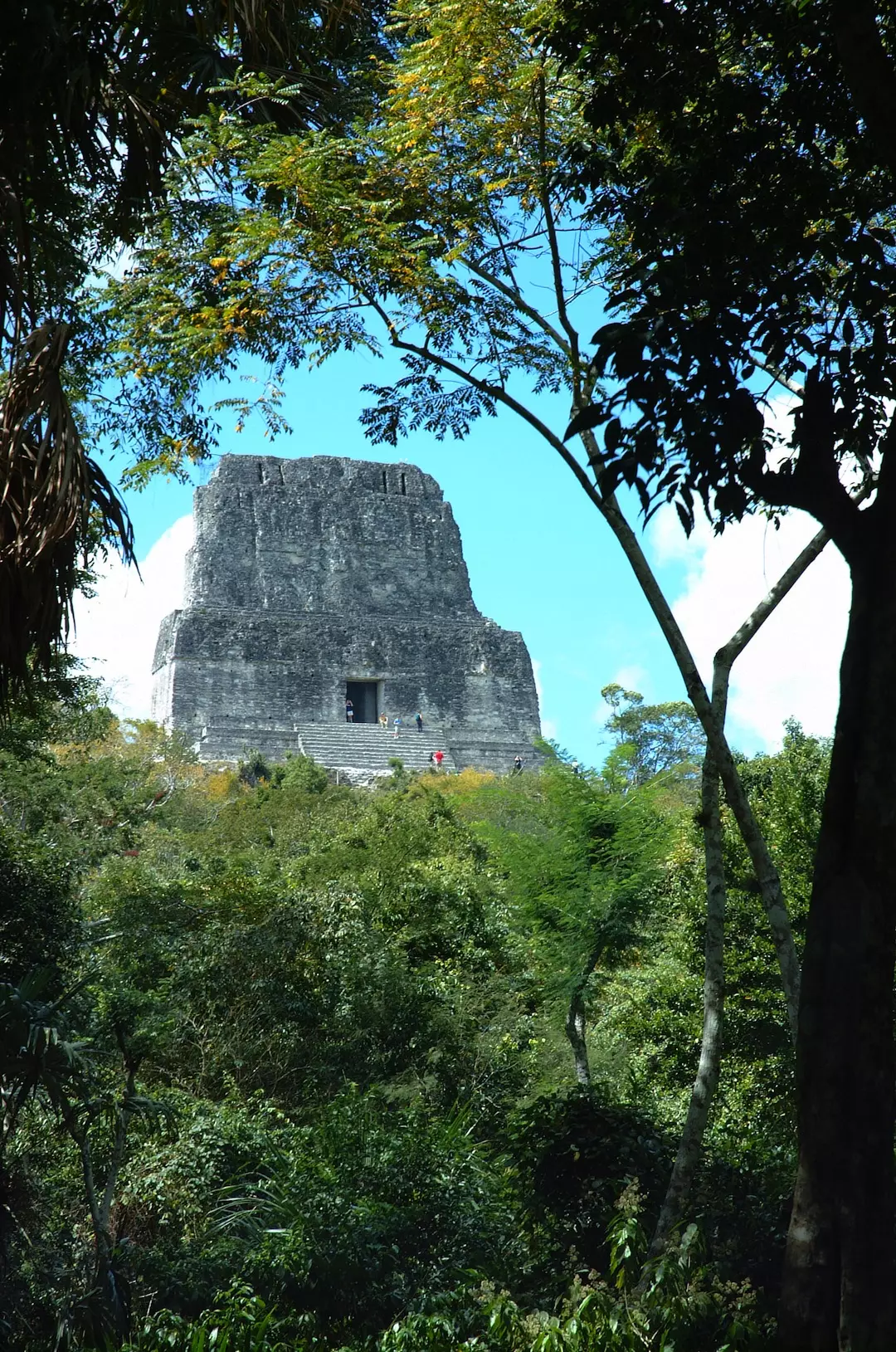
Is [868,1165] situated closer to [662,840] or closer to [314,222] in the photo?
[314,222]

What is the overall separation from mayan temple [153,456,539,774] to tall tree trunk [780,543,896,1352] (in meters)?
25.8

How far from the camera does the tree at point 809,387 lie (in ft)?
11.0

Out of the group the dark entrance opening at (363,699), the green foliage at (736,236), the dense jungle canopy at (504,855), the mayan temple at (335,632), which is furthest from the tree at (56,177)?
the dark entrance opening at (363,699)

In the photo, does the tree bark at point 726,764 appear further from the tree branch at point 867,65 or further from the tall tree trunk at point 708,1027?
the tree branch at point 867,65

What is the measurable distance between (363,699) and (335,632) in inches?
78.6

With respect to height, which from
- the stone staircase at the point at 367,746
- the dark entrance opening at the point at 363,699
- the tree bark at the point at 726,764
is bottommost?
the tree bark at the point at 726,764

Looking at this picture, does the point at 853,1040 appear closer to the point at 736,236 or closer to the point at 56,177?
the point at 736,236

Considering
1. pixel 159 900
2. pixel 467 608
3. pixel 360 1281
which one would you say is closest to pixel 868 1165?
pixel 360 1281

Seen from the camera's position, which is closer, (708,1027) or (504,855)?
(708,1027)

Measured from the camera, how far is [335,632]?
34500mm

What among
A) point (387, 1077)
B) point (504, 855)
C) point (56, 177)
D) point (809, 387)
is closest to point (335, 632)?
point (504, 855)

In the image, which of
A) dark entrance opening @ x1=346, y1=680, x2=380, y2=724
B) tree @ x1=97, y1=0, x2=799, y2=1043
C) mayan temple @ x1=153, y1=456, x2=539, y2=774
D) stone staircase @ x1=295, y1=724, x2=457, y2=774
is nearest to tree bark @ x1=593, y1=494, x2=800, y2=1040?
tree @ x1=97, y1=0, x2=799, y2=1043

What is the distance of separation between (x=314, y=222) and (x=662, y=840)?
5964mm

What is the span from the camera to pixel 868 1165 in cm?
334
